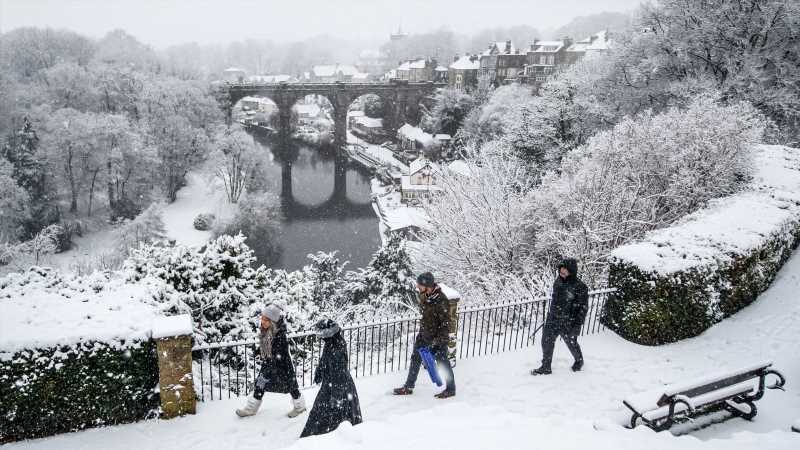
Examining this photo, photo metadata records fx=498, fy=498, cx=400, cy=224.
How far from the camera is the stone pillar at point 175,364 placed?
539cm

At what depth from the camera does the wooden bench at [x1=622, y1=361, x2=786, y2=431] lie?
15.7 feet

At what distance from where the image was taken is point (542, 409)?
6031 mm

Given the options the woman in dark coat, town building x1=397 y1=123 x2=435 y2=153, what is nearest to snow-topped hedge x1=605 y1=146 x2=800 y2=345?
the woman in dark coat

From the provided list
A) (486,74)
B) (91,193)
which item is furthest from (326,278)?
(486,74)

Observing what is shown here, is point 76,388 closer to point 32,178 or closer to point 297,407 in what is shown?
point 297,407

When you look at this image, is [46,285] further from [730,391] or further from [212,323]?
[730,391]

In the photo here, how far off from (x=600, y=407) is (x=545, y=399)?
64 centimetres

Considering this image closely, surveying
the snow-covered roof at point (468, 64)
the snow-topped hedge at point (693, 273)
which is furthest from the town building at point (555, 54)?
the snow-topped hedge at point (693, 273)

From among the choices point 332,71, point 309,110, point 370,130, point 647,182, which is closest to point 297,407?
point 647,182

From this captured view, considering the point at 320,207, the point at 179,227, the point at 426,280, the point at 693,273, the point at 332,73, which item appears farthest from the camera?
the point at 332,73

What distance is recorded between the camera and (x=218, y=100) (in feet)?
181

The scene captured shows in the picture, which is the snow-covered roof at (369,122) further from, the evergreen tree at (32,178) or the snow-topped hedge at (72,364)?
the snow-topped hedge at (72,364)

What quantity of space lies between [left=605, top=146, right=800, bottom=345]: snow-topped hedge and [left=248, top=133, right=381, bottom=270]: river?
76.6 ft

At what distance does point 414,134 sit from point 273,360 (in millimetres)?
54027
